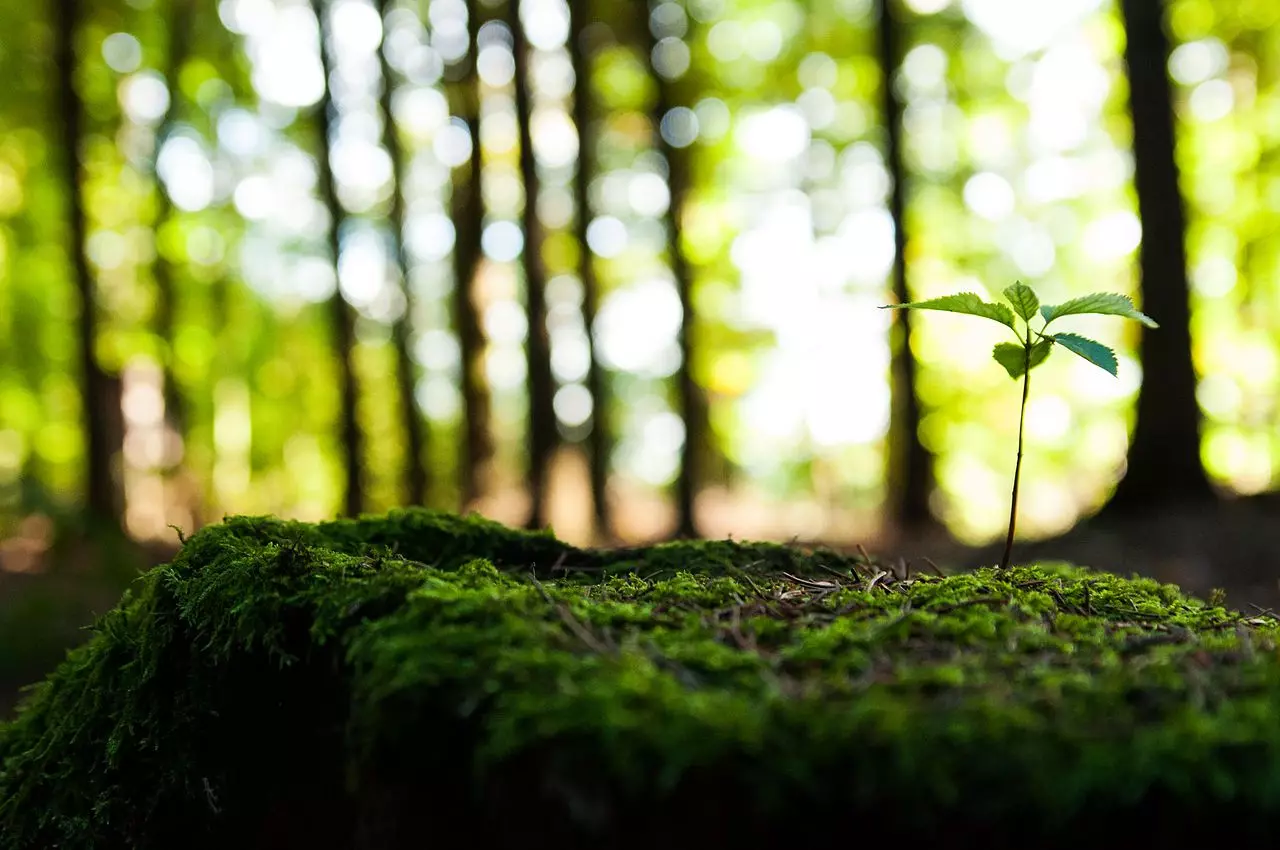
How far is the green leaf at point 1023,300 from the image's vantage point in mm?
2354

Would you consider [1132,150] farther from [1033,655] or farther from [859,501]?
[859,501]

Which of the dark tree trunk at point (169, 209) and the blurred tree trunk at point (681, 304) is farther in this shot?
the dark tree trunk at point (169, 209)

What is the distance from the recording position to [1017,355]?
246cm

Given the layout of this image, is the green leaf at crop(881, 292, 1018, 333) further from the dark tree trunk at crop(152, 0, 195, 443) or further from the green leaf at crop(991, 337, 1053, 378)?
the dark tree trunk at crop(152, 0, 195, 443)

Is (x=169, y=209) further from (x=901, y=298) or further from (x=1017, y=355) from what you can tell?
(x=1017, y=355)

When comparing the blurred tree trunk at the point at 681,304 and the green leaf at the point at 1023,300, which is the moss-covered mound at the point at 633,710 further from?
the blurred tree trunk at the point at 681,304

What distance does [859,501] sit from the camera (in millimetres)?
30703

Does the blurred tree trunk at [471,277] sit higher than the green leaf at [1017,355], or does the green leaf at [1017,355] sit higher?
the blurred tree trunk at [471,277]

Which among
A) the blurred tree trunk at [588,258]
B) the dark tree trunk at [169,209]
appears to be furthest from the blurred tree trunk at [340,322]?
the dark tree trunk at [169,209]

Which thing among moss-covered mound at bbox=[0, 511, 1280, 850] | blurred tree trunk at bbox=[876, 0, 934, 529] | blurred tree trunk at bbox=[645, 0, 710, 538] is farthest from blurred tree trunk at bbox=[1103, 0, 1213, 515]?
blurred tree trunk at bbox=[645, 0, 710, 538]

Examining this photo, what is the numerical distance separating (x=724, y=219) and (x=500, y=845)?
69.5 ft

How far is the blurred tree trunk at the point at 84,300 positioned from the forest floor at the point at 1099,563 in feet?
11.7

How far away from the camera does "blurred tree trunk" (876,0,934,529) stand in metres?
12.8

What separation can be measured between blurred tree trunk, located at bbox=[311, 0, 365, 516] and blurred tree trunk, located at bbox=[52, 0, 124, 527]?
3.50 m
